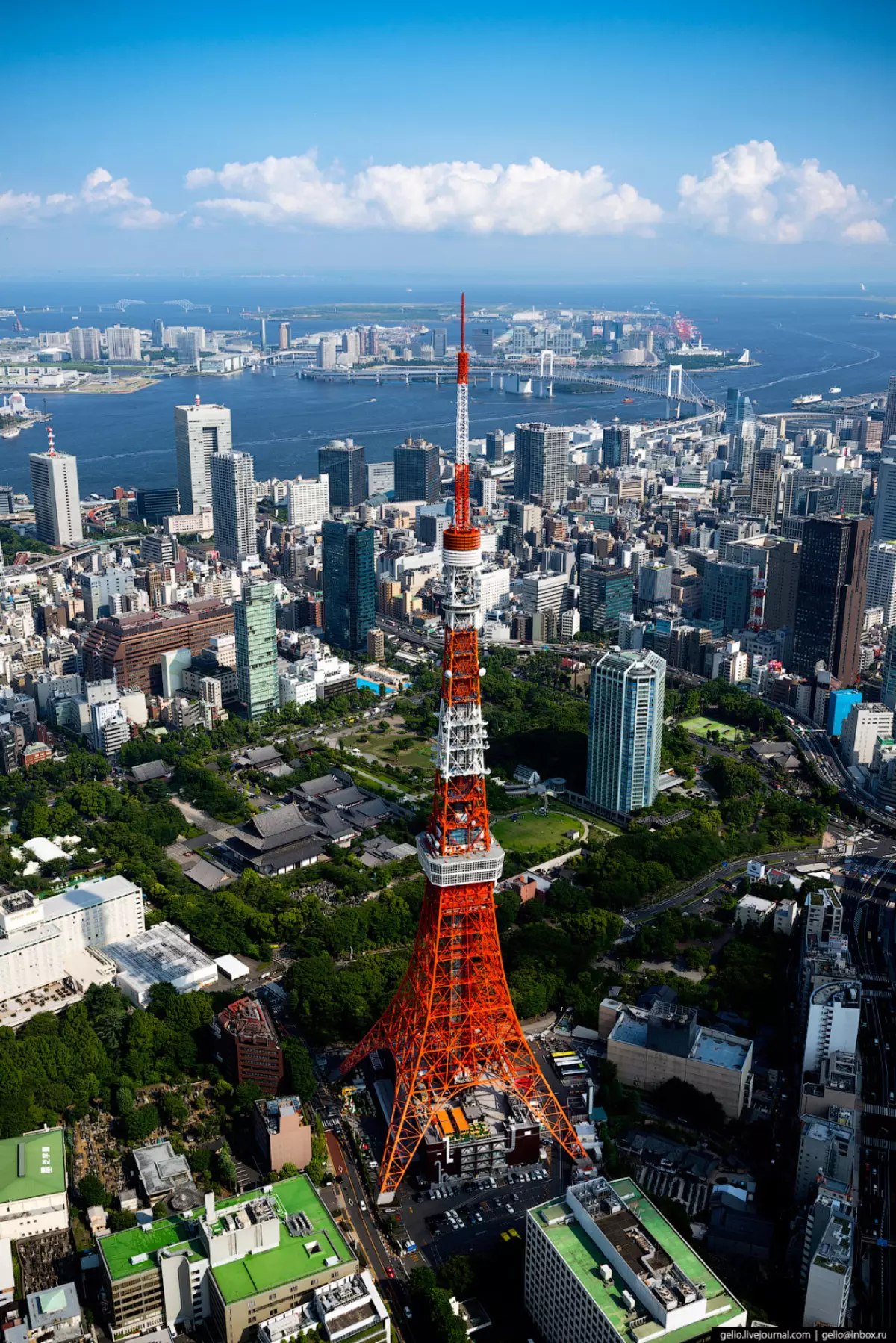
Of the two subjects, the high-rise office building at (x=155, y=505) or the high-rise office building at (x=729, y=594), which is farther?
the high-rise office building at (x=155, y=505)

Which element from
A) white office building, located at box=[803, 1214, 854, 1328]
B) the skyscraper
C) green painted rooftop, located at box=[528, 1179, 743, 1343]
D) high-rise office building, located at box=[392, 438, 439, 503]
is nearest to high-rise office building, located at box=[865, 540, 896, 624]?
high-rise office building, located at box=[392, 438, 439, 503]

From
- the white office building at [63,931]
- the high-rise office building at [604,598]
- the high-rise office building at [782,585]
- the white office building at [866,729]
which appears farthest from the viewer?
the high-rise office building at [604,598]

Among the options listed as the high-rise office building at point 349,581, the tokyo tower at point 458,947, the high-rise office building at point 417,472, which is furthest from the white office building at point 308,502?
the tokyo tower at point 458,947

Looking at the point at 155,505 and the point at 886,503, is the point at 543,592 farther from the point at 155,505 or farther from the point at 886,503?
the point at 155,505

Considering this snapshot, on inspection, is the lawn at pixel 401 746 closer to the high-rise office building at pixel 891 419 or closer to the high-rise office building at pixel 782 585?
the high-rise office building at pixel 782 585

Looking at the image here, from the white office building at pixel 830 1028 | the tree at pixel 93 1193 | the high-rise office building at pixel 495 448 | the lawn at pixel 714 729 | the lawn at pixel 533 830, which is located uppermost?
the high-rise office building at pixel 495 448

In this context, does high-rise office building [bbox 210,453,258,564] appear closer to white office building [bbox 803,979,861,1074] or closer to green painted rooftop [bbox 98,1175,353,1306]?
white office building [bbox 803,979,861,1074]

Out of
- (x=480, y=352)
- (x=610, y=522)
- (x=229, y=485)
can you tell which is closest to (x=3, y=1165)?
(x=229, y=485)

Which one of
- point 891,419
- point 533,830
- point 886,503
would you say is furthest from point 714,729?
point 891,419
